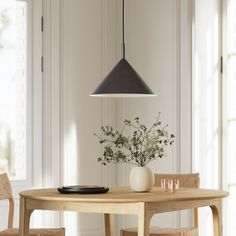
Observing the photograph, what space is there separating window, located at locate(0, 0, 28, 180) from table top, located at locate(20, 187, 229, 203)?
5.84ft

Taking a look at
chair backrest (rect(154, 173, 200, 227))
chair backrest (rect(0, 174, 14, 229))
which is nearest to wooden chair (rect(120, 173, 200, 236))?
chair backrest (rect(154, 173, 200, 227))

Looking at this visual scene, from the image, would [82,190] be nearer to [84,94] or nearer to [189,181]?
[189,181]

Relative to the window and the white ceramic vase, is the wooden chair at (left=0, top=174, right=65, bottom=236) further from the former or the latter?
the window

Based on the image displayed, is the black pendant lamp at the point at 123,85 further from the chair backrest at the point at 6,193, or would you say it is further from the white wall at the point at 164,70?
the white wall at the point at 164,70

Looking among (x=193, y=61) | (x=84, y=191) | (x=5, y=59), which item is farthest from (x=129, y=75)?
(x=5, y=59)

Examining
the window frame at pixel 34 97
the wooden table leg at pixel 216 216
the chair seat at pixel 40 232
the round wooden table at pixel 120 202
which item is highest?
the window frame at pixel 34 97

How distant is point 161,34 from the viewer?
20.0 ft

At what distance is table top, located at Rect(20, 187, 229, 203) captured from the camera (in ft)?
12.3

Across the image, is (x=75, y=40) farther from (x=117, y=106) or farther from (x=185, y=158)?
(x=185, y=158)

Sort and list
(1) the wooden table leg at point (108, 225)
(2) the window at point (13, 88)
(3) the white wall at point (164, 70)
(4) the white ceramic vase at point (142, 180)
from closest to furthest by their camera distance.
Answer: (4) the white ceramic vase at point (142, 180)
(1) the wooden table leg at point (108, 225)
(3) the white wall at point (164, 70)
(2) the window at point (13, 88)

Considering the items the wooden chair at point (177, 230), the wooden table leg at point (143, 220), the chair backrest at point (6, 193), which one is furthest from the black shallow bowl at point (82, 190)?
the chair backrest at point (6, 193)

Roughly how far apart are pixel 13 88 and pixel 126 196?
95.2 inches

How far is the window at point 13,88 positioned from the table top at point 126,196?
70.1 inches

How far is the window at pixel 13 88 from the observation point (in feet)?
19.5
